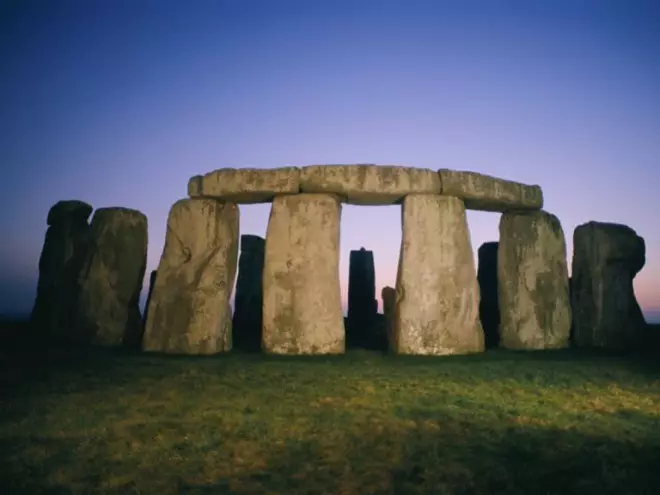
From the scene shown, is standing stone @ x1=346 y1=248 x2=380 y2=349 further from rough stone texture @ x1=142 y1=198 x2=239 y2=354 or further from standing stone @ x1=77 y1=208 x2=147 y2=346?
rough stone texture @ x1=142 y1=198 x2=239 y2=354

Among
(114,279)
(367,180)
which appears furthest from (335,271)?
(114,279)

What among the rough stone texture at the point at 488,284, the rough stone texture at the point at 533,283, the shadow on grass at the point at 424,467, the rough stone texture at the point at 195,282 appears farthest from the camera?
the rough stone texture at the point at 488,284

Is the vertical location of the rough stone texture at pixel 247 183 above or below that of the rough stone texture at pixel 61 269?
above

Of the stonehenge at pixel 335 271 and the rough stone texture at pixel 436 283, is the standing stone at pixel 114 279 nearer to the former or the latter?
the stonehenge at pixel 335 271

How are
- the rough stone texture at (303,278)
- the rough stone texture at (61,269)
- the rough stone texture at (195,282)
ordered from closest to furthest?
1. the rough stone texture at (303,278)
2. the rough stone texture at (195,282)
3. the rough stone texture at (61,269)

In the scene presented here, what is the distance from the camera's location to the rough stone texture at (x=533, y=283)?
840 cm

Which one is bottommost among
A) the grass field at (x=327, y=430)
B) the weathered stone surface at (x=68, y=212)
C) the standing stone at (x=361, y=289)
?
the grass field at (x=327, y=430)

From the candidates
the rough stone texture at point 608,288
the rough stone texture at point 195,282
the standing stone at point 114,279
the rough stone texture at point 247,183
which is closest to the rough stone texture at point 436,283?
the rough stone texture at point 247,183

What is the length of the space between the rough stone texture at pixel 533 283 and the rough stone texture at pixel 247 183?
3.55 meters

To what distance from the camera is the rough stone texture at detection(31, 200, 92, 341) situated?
920 centimetres

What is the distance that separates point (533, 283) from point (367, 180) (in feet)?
10.4

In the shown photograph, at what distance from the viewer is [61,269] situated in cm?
980

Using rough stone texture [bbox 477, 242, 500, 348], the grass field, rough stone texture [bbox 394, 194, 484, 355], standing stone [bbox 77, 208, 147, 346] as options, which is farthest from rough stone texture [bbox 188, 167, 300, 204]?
rough stone texture [bbox 477, 242, 500, 348]

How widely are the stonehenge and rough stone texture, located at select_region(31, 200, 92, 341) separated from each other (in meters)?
0.06
